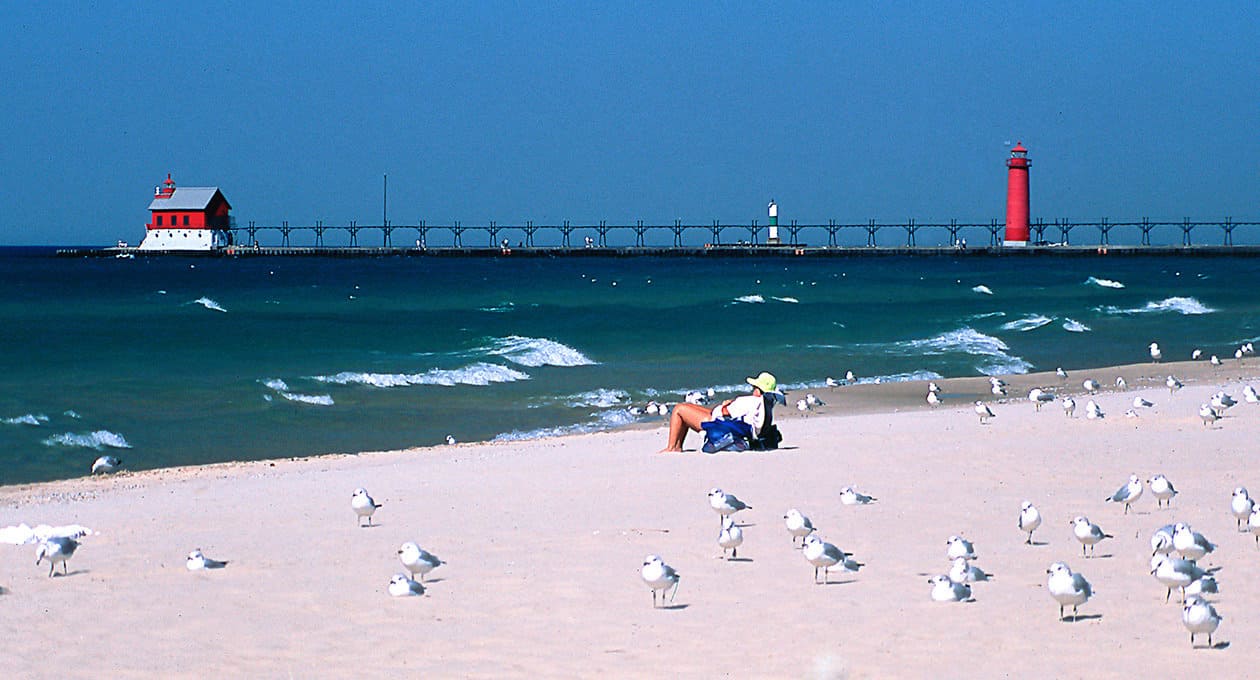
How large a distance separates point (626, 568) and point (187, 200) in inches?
3938

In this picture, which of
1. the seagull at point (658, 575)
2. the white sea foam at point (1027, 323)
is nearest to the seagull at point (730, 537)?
the seagull at point (658, 575)

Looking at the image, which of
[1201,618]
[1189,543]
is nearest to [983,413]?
[1189,543]

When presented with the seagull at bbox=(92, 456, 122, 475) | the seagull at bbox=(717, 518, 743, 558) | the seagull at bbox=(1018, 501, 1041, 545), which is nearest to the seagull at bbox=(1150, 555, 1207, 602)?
the seagull at bbox=(1018, 501, 1041, 545)

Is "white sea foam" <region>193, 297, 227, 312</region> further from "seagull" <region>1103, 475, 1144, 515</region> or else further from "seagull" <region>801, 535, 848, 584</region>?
"seagull" <region>801, 535, 848, 584</region>

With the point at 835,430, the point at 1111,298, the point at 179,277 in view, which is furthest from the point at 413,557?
the point at 179,277

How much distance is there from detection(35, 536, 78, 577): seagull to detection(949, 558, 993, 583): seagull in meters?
4.60

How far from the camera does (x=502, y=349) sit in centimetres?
3109

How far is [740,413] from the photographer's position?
13.9 m

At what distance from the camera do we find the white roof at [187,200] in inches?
4075

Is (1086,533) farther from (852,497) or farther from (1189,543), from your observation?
(852,497)

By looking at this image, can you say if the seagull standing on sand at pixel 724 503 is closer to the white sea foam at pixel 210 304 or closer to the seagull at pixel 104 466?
the seagull at pixel 104 466

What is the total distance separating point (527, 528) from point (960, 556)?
9.25 ft

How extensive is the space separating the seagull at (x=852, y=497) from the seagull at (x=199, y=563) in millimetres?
3912

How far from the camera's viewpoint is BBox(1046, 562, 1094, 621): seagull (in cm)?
730
